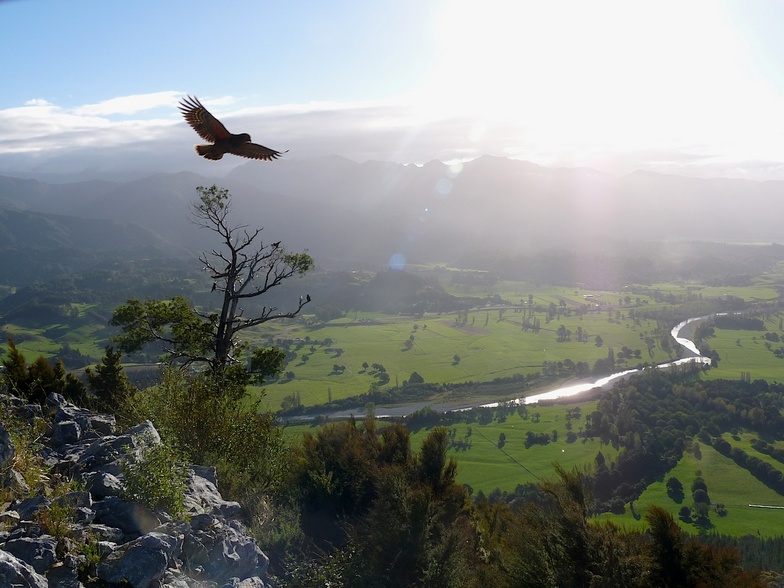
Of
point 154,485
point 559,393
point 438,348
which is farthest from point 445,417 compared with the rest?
point 154,485

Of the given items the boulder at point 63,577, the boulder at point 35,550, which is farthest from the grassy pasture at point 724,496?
the boulder at point 35,550

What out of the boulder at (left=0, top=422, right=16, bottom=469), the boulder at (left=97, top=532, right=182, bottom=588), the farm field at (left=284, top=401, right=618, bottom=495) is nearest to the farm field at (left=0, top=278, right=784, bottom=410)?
the farm field at (left=284, top=401, right=618, bottom=495)

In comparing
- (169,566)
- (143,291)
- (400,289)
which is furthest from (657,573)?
(400,289)

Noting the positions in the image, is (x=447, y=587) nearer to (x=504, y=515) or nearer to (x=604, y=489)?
(x=504, y=515)

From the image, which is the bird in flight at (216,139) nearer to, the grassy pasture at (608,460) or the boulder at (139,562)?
the boulder at (139,562)

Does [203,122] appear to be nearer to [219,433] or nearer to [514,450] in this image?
[219,433]

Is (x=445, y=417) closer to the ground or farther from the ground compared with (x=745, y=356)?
closer to the ground
